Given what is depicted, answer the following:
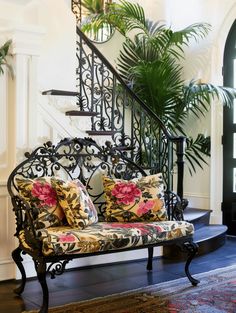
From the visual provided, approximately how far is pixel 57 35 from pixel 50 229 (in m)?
1.87

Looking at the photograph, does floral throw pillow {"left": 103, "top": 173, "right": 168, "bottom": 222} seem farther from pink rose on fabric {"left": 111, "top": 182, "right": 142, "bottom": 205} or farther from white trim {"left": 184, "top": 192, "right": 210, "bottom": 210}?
white trim {"left": 184, "top": 192, "right": 210, "bottom": 210}

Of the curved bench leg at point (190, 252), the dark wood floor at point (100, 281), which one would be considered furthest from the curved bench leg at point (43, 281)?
the curved bench leg at point (190, 252)

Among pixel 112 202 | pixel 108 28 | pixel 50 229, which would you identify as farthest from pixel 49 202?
pixel 108 28

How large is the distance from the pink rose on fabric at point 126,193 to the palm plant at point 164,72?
6.35 ft

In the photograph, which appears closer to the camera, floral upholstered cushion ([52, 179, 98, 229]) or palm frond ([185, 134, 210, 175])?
floral upholstered cushion ([52, 179, 98, 229])

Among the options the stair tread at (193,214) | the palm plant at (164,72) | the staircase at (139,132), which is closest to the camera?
the staircase at (139,132)

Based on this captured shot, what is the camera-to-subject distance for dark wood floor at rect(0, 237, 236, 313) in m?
3.38

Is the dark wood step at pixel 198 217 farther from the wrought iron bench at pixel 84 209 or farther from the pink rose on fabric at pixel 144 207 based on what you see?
the pink rose on fabric at pixel 144 207

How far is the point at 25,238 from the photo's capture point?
3.32 meters

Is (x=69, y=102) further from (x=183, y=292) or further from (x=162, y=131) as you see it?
(x=183, y=292)

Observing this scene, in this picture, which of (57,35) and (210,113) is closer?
(57,35)

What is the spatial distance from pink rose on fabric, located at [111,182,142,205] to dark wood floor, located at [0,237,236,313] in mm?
666

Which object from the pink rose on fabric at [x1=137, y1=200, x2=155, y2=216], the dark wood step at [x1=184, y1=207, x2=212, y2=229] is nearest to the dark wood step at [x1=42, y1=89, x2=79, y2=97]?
the pink rose on fabric at [x1=137, y1=200, x2=155, y2=216]

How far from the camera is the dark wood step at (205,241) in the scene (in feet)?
15.1
